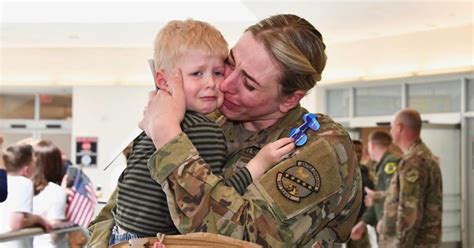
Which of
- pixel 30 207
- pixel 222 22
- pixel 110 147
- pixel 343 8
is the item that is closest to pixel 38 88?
pixel 110 147

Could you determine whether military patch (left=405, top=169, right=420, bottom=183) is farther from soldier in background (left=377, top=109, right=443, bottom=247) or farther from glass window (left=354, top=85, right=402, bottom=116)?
glass window (left=354, top=85, right=402, bottom=116)

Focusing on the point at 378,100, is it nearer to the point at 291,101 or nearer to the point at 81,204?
the point at 81,204

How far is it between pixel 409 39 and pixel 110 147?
671cm

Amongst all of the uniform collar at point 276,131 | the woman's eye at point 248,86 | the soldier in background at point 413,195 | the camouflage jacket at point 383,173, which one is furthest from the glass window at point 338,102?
the woman's eye at point 248,86

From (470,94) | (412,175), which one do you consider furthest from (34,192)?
(470,94)

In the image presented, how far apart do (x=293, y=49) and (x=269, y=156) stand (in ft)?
0.78

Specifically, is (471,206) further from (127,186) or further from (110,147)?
(127,186)

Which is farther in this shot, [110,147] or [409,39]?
[110,147]

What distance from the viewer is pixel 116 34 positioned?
599 inches

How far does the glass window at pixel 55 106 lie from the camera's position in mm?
17219

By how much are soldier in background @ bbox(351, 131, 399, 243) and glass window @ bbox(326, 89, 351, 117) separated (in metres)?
5.81

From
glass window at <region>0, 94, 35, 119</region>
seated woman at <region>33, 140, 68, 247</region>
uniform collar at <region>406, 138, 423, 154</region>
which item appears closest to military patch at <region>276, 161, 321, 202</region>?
seated woman at <region>33, 140, 68, 247</region>

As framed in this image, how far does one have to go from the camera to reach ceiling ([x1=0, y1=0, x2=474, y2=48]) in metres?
11.3

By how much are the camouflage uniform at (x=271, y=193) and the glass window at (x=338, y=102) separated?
12.5m
